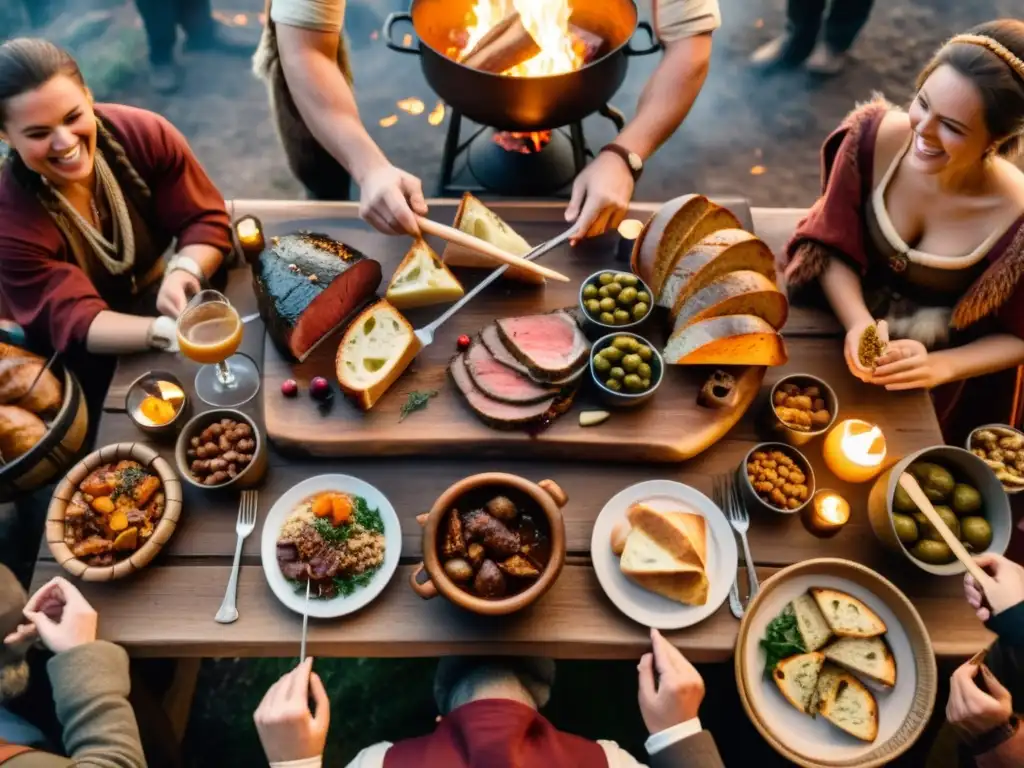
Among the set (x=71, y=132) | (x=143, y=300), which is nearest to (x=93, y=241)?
(x=143, y=300)

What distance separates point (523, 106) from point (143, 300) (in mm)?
1457

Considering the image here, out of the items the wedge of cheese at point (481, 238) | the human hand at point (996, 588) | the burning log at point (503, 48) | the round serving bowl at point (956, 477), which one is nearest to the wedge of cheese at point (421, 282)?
the wedge of cheese at point (481, 238)

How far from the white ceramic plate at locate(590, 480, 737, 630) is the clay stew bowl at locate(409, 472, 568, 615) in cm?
23

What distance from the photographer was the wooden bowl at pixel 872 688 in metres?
1.70

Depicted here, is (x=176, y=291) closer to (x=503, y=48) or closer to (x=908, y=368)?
(x=503, y=48)

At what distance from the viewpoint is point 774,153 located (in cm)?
434

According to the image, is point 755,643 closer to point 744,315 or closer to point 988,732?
point 988,732

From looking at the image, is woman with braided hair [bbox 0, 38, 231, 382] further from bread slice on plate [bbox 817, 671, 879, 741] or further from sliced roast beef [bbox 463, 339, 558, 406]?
bread slice on plate [bbox 817, 671, 879, 741]

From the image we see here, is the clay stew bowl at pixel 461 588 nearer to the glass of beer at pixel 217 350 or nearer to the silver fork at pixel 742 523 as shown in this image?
the silver fork at pixel 742 523

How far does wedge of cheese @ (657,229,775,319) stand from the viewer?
83.8 inches

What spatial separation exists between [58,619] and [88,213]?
1278 mm

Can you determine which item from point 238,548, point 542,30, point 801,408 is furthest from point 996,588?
point 542,30

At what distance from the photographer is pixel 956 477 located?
6.26 feet

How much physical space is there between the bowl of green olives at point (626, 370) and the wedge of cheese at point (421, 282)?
1.75ft
